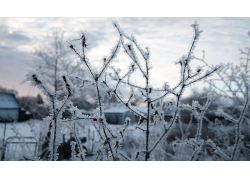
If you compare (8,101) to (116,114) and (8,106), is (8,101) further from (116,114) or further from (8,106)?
(116,114)

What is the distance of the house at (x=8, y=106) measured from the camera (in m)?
3.05

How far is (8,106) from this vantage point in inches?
126

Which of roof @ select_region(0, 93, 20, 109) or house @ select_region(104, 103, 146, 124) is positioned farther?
roof @ select_region(0, 93, 20, 109)

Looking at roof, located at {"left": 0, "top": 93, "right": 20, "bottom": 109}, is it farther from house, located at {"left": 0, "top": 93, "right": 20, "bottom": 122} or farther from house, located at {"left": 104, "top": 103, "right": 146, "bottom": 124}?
house, located at {"left": 104, "top": 103, "right": 146, "bottom": 124}

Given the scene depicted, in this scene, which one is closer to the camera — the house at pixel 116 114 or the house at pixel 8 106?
the house at pixel 116 114

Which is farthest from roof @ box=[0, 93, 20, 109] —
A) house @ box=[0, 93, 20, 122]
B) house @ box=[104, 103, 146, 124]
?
house @ box=[104, 103, 146, 124]

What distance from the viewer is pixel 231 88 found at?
2334mm

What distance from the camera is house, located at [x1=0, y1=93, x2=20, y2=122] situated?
305 centimetres

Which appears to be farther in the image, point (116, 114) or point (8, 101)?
point (116, 114)

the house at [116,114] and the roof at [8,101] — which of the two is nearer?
the house at [116,114]

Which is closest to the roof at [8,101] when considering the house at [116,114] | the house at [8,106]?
the house at [8,106]

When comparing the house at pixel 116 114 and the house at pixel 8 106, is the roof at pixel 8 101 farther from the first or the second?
the house at pixel 116 114

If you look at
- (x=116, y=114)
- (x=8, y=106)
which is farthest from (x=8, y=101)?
(x=116, y=114)
